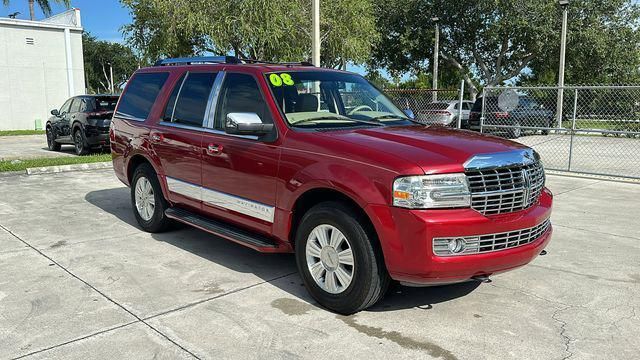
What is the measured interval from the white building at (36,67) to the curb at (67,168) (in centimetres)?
1888

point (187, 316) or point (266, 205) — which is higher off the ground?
point (266, 205)

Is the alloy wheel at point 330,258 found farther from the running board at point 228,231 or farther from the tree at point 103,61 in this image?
the tree at point 103,61

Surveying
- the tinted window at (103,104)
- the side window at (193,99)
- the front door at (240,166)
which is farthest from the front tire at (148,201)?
the tinted window at (103,104)

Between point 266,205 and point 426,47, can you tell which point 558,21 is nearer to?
point 426,47

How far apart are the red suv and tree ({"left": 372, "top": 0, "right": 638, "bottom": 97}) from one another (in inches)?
1121

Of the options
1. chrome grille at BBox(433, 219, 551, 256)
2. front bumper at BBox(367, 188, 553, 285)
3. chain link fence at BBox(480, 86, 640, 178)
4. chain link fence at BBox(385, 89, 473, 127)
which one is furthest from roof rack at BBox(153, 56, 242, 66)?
chain link fence at BBox(385, 89, 473, 127)

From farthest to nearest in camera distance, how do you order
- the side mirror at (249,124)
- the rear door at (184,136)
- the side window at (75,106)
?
the side window at (75,106)
the rear door at (184,136)
the side mirror at (249,124)

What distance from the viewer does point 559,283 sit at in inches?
189

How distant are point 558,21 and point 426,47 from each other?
26.1 feet

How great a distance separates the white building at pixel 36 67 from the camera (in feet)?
88.2

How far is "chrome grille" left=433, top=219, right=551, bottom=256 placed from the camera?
3539 millimetres

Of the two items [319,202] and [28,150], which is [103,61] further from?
[319,202]

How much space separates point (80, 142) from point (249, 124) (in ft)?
39.4

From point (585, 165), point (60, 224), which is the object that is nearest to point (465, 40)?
point (585, 165)
